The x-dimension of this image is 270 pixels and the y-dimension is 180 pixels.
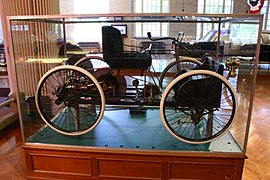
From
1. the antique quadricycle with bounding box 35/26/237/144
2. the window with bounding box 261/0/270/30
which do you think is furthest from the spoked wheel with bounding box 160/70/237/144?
the window with bounding box 261/0/270/30

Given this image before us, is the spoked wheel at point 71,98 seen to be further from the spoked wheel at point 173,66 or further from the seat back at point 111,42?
the spoked wheel at point 173,66

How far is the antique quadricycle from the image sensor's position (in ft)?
6.39

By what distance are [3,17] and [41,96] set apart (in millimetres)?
1599

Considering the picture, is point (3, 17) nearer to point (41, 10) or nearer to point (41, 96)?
point (41, 10)

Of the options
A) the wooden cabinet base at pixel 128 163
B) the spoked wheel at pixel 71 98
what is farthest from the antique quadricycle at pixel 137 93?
the wooden cabinet base at pixel 128 163

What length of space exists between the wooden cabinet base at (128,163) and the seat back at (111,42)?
1004 millimetres

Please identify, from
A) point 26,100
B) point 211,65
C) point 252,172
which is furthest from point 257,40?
point 26,100

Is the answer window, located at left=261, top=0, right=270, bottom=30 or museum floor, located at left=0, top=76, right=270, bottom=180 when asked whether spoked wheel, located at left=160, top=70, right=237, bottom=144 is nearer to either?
museum floor, located at left=0, top=76, right=270, bottom=180

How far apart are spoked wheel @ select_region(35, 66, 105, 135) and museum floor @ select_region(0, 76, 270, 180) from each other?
0.63 m

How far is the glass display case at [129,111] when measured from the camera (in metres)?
2.00

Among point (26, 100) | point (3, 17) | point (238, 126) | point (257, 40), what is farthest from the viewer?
point (3, 17)

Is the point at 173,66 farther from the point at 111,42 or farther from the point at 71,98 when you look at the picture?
the point at 71,98

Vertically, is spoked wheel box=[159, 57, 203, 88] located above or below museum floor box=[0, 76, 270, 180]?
above

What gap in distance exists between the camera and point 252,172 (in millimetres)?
2367
